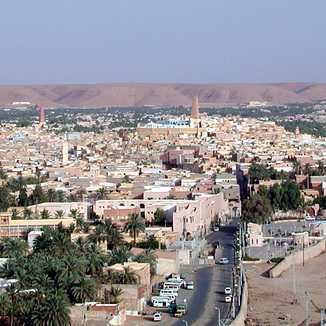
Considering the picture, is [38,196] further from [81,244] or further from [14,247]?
[81,244]

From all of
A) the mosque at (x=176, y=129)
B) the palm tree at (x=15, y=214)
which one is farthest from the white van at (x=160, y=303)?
the mosque at (x=176, y=129)

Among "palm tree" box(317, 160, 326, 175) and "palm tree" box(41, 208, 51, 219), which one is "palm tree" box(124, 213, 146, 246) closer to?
"palm tree" box(41, 208, 51, 219)

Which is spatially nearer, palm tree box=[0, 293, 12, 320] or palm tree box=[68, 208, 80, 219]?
palm tree box=[0, 293, 12, 320]

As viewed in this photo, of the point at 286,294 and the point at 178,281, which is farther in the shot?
the point at 286,294

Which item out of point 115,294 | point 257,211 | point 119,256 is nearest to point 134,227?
point 119,256

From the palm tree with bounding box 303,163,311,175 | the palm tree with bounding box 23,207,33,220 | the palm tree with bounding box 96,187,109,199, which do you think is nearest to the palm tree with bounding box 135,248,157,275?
the palm tree with bounding box 23,207,33,220

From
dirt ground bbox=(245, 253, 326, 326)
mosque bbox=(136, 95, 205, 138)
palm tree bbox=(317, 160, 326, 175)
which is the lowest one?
dirt ground bbox=(245, 253, 326, 326)

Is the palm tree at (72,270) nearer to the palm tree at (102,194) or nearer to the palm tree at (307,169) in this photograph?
the palm tree at (102,194)
